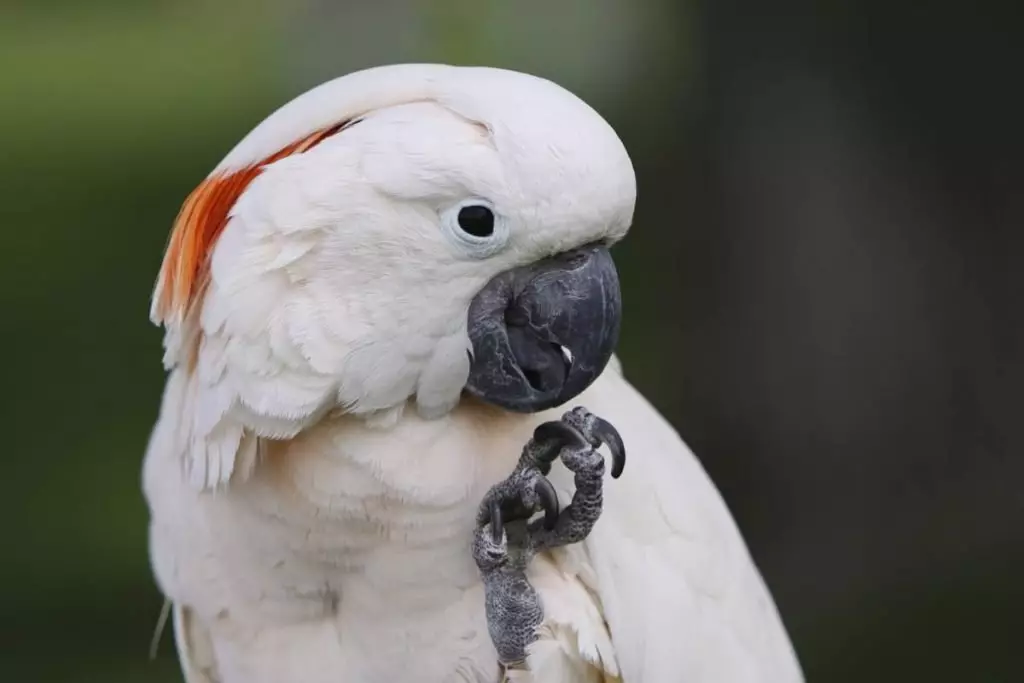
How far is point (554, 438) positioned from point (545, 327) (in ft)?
0.49

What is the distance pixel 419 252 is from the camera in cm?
117

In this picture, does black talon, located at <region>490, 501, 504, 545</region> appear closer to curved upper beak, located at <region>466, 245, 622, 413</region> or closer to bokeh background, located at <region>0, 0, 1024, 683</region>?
curved upper beak, located at <region>466, 245, 622, 413</region>

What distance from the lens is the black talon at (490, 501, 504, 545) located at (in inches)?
50.4

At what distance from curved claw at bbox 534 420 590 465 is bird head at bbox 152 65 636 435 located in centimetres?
4

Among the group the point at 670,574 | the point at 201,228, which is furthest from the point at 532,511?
the point at 201,228

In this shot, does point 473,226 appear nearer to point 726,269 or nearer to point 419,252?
point 419,252

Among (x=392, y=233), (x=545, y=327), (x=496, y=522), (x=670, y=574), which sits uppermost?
(x=392, y=233)

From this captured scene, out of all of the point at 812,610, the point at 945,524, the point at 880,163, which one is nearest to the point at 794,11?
the point at 880,163

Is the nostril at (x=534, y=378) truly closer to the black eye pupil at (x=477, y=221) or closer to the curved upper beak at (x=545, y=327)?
the curved upper beak at (x=545, y=327)

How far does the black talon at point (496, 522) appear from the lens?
1279mm

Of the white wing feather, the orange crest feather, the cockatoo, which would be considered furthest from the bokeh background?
the orange crest feather

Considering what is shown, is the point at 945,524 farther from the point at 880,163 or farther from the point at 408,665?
the point at 408,665

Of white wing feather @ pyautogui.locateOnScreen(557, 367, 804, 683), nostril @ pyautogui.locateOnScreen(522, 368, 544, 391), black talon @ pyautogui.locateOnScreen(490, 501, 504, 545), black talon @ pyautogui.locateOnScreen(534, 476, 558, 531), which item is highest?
nostril @ pyautogui.locateOnScreen(522, 368, 544, 391)

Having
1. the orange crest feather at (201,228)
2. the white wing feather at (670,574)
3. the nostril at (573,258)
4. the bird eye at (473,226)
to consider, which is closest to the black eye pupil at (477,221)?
the bird eye at (473,226)
